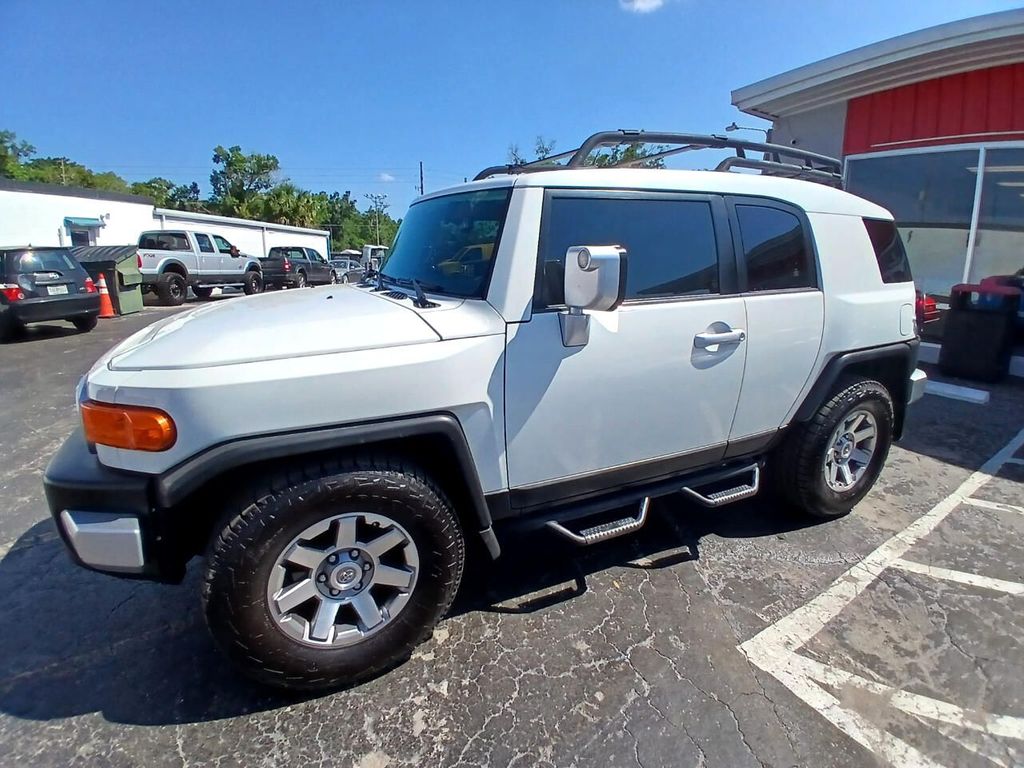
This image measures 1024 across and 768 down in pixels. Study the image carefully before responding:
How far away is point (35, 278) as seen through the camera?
8.94 metres

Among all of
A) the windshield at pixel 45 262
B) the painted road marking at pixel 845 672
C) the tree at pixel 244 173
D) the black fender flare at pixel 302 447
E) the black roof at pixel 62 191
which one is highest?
the tree at pixel 244 173

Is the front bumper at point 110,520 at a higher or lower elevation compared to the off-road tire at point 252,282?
lower

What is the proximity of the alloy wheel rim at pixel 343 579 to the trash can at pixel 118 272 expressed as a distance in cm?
1368

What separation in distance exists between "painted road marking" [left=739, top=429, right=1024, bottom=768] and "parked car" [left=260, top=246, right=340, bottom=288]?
18546 mm

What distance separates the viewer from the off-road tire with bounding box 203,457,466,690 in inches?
72.2

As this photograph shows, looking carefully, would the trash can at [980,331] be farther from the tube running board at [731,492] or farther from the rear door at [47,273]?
the rear door at [47,273]

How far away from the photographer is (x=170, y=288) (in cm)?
1518

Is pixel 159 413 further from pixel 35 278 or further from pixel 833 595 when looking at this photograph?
pixel 35 278

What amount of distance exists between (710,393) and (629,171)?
1.12m

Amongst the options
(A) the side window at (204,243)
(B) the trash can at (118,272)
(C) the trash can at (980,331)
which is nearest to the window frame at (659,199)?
(C) the trash can at (980,331)

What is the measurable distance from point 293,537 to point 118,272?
13.9 metres

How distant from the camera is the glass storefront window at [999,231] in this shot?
8.27 m

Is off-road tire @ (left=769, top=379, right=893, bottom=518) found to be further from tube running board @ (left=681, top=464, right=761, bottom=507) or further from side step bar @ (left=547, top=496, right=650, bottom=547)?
side step bar @ (left=547, top=496, right=650, bottom=547)

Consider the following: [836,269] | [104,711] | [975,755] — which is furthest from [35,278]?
[975,755]
